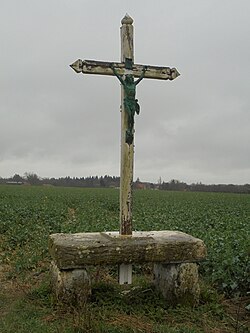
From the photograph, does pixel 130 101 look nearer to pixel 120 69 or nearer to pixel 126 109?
pixel 126 109

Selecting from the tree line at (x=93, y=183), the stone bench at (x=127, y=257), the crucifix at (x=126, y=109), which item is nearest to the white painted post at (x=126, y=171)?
the crucifix at (x=126, y=109)

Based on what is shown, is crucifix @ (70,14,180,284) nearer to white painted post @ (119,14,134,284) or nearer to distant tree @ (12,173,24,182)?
white painted post @ (119,14,134,284)

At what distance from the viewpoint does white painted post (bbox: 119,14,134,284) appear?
5.44m

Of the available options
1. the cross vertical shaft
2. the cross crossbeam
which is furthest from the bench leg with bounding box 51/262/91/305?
the cross crossbeam

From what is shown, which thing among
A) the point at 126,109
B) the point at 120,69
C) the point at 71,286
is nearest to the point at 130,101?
the point at 126,109

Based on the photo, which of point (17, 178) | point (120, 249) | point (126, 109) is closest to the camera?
point (120, 249)

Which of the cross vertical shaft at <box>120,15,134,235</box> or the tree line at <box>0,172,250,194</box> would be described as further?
the tree line at <box>0,172,250,194</box>

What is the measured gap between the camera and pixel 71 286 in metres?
5.15

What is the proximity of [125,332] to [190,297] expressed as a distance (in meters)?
1.36

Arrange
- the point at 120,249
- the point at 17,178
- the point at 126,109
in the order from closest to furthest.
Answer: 1. the point at 120,249
2. the point at 126,109
3. the point at 17,178

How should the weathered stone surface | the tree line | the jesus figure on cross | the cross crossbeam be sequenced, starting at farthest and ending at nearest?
the tree line → the jesus figure on cross → the cross crossbeam → the weathered stone surface

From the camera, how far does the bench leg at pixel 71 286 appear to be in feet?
16.8

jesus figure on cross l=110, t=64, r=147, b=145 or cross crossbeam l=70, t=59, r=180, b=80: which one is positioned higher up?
cross crossbeam l=70, t=59, r=180, b=80

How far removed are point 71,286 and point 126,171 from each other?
1.55 metres
